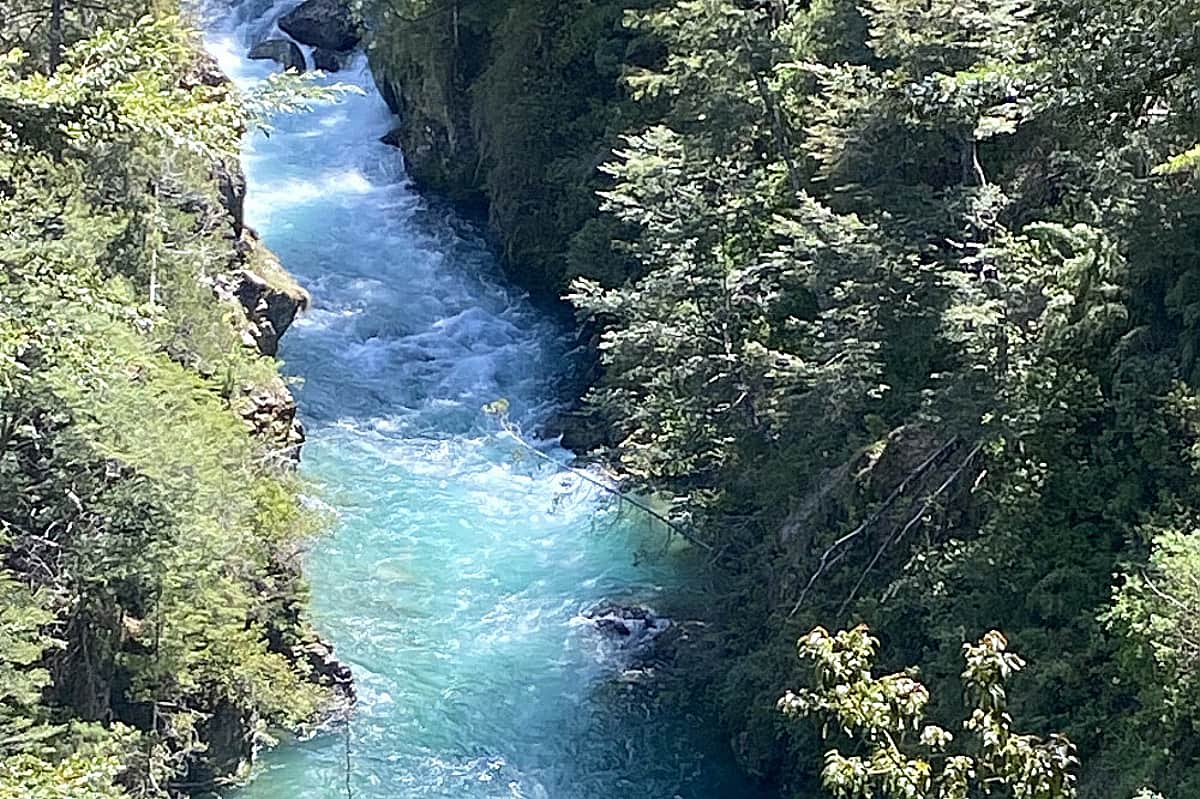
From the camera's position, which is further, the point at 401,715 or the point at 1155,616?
the point at 401,715

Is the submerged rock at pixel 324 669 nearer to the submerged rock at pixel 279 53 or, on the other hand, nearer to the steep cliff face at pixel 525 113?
the steep cliff face at pixel 525 113

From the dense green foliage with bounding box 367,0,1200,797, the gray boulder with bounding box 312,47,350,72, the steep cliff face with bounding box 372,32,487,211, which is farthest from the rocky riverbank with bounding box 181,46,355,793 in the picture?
the gray boulder with bounding box 312,47,350,72

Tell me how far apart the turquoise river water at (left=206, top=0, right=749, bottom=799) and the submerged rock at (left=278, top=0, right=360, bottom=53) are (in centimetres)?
574

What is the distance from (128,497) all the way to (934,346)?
8.37 m

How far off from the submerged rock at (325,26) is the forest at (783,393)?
15.5m

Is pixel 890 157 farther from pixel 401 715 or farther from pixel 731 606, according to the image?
pixel 401 715

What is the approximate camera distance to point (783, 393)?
15.2m

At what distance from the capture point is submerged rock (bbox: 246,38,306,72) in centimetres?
3394

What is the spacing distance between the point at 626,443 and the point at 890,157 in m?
4.99

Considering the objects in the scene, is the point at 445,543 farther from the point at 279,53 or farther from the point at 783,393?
the point at 279,53

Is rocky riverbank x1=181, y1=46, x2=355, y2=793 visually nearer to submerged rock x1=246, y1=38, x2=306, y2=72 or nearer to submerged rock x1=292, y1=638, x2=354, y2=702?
submerged rock x1=292, y1=638, x2=354, y2=702

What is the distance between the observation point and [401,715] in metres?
15.4

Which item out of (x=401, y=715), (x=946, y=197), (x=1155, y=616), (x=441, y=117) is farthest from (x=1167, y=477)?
(x=441, y=117)

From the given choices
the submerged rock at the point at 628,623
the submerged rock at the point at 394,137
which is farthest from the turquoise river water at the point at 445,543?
the submerged rock at the point at 394,137
